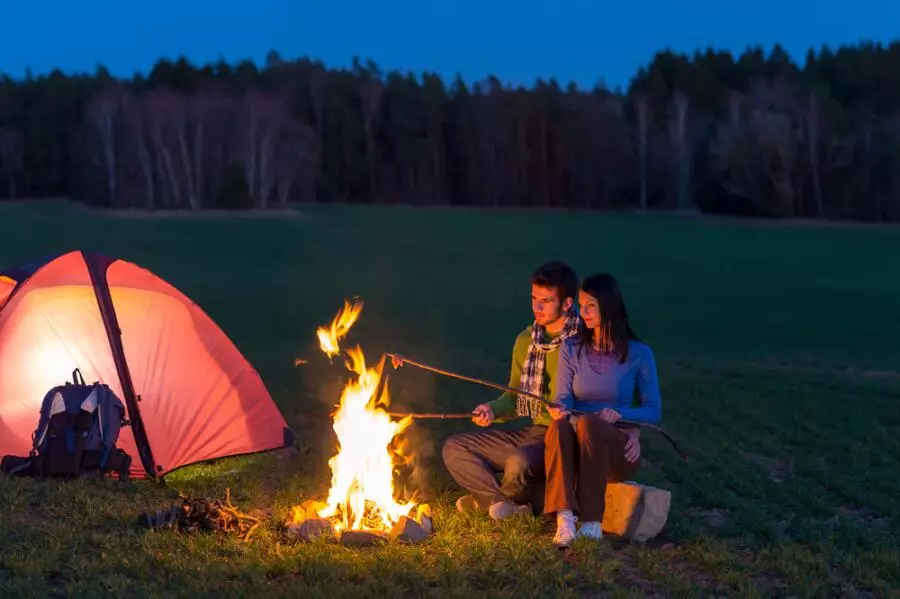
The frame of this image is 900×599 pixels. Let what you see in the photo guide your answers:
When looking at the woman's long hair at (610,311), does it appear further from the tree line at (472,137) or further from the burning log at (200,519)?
the tree line at (472,137)

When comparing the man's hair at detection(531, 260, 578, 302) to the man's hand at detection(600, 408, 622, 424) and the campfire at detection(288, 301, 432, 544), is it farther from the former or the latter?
the campfire at detection(288, 301, 432, 544)

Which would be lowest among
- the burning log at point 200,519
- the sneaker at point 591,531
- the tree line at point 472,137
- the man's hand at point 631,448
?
the sneaker at point 591,531

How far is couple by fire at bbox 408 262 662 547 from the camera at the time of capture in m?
5.30

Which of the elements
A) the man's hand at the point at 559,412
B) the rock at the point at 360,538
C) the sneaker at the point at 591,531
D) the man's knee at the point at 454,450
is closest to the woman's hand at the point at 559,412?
the man's hand at the point at 559,412

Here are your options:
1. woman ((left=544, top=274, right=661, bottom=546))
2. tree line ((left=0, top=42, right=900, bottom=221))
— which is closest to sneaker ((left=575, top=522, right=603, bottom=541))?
woman ((left=544, top=274, right=661, bottom=546))

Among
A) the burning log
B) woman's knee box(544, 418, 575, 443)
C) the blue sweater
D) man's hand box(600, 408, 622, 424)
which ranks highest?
the blue sweater

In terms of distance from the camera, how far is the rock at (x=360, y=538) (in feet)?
17.1

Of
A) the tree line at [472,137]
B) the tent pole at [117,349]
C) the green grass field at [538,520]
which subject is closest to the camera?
the green grass field at [538,520]

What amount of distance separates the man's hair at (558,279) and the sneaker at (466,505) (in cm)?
130

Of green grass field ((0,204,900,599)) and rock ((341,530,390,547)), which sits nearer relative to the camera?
green grass field ((0,204,900,599))

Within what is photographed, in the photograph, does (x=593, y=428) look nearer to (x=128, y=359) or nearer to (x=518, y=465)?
(x=518, y=465)

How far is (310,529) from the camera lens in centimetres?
530

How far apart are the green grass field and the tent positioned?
1.01 ft

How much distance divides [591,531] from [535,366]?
102 centimetres
